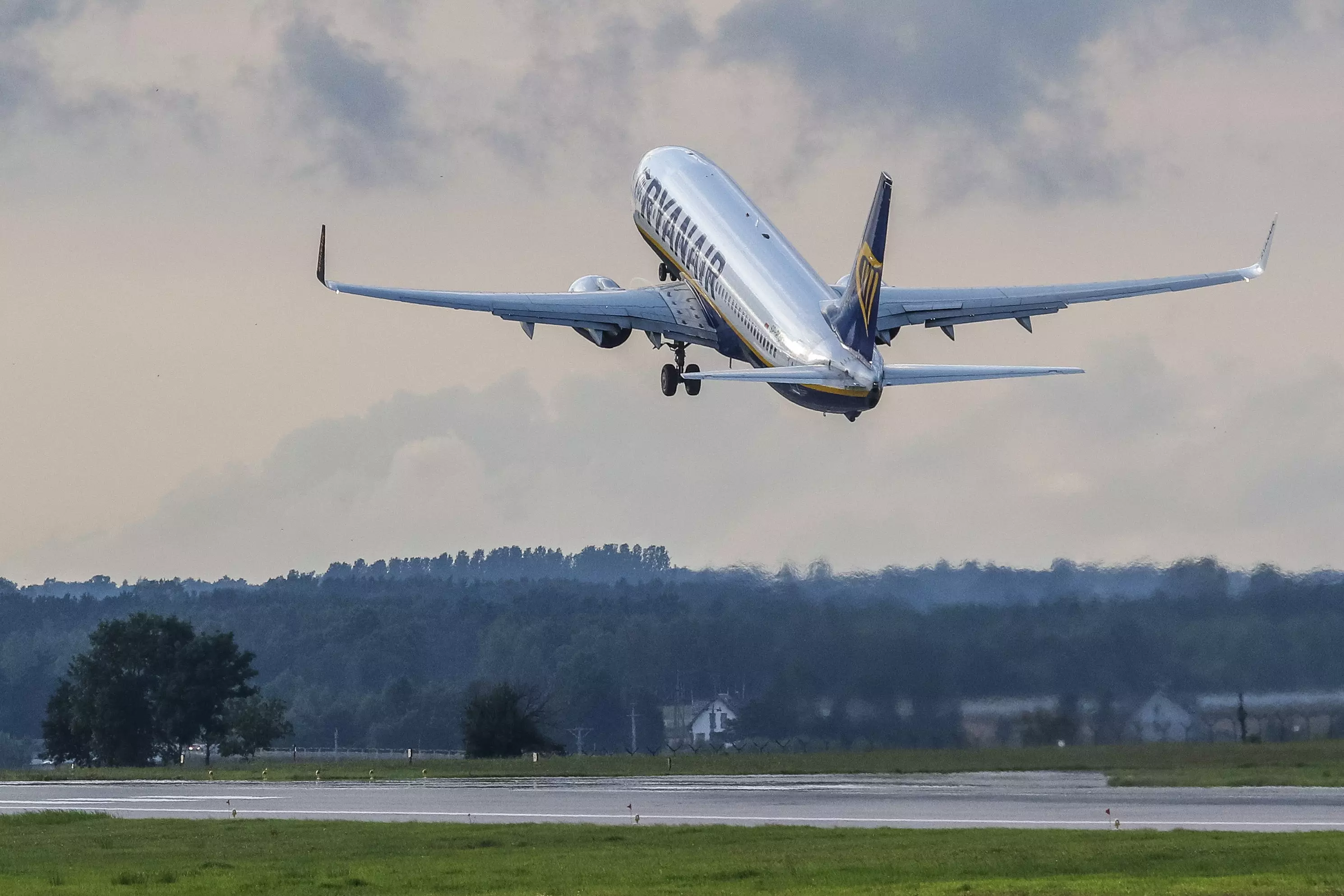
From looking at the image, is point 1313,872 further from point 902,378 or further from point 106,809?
point 106,809

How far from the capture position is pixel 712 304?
244 ft

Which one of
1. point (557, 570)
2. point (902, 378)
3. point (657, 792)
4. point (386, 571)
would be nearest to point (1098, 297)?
point (902, 378)

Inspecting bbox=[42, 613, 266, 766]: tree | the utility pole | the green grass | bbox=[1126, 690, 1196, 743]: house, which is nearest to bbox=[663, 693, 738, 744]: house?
the utility pole

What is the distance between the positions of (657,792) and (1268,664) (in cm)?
1925

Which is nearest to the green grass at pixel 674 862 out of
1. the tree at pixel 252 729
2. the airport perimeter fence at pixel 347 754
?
the airport perimeter fence at pixel 347 754

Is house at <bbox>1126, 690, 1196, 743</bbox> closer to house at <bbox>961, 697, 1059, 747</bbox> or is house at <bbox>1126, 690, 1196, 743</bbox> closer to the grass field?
the grass field

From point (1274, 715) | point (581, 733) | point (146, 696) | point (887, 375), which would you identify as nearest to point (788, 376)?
point (887, 375)

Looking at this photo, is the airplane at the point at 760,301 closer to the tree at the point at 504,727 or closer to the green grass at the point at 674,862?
the green grass at the point at 674,862

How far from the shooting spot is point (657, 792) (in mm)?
64438

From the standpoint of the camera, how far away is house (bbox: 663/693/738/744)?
260 ft

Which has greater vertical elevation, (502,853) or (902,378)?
(902,378)

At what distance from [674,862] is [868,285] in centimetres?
2589

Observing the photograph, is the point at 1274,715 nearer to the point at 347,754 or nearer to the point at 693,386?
the point at 693,386

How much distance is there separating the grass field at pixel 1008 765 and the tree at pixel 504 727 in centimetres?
812
